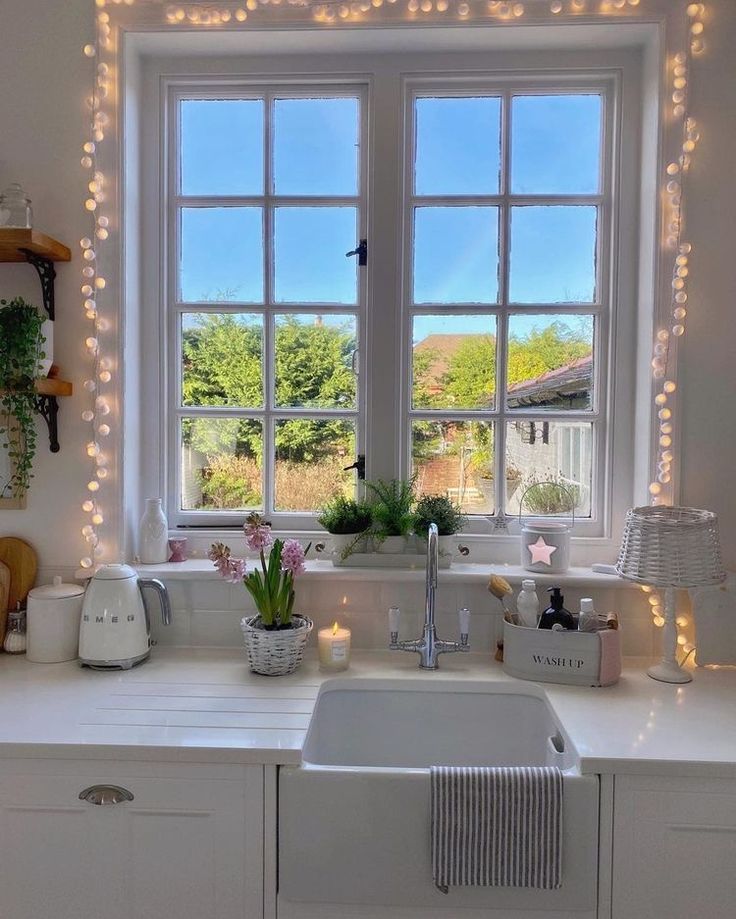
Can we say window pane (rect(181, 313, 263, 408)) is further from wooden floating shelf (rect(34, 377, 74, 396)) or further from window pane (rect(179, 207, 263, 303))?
wooden floating shelf (rect(34, 377, 74, 396))

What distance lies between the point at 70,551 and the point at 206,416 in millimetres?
551

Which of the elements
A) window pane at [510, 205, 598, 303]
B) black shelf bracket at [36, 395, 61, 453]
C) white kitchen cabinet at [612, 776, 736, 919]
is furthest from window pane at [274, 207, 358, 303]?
white kitchen cabinet at [612, 776, 736, 919]

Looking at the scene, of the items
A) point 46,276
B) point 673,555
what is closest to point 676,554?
point 673,555

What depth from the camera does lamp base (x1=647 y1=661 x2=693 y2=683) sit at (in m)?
1.62

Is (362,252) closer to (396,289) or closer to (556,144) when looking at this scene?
(396,289)

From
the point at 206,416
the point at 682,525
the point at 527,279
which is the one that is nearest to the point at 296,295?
the point at 206,416

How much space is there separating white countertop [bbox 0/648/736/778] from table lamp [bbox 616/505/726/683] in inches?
8.1

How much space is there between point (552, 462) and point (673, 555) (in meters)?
0.51

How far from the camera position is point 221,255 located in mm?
2037

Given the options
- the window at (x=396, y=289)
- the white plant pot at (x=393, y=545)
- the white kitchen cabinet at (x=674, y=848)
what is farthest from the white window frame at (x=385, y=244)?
the white kitchen cabinet at (x=674, y=848)

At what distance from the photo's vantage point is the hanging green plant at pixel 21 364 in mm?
1652

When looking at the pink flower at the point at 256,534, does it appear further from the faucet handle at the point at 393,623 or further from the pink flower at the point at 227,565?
the faucet handle at the point at 393,623

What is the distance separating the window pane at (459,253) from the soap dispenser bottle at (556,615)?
0.90 meters

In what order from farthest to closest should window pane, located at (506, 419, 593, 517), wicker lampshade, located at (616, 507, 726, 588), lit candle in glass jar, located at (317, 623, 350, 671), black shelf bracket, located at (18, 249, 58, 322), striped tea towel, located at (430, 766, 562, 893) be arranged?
window pane, located at (506, 419, 593, 517)
black shelf bracket, located at (18, 249, 58, 322)
lit candle in glass jar, located at (317, 623, 350, 671)
wicker lampshade, located at (616, 507, 726, 588)
striped tea towel, located at (430, 766, 562, 893)
